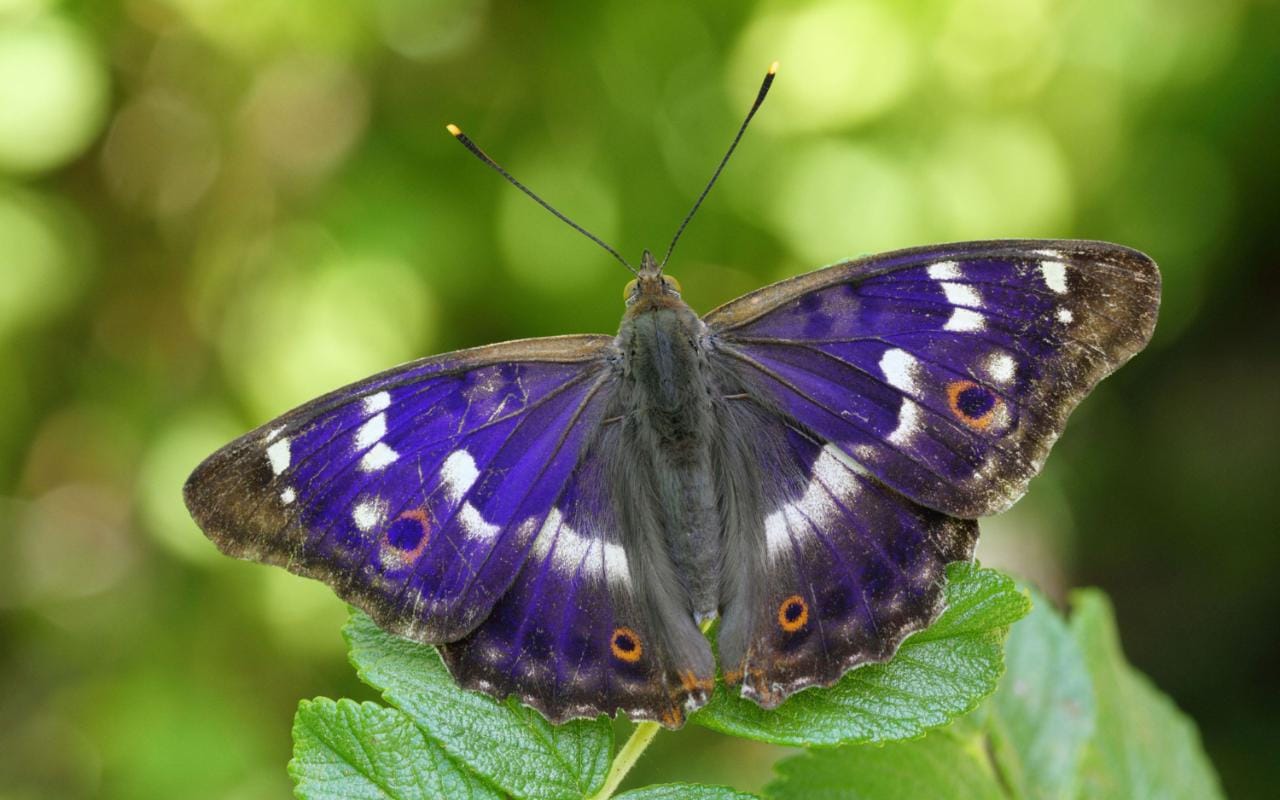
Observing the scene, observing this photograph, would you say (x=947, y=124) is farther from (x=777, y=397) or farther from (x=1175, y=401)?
(x=777, y=397)

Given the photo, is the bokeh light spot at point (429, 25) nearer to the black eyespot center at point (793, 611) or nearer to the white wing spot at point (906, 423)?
the white wing spot at point (906, 423)

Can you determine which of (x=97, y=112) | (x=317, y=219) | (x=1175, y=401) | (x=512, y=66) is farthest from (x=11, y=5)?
(x=1175, y=401)

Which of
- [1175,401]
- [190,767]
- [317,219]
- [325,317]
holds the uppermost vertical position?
[317,219]

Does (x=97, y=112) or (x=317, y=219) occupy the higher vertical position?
(x=97, y=112)

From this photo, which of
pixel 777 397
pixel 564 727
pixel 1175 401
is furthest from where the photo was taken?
pixel 1175 401

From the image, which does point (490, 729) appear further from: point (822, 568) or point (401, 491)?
point (822, 568)

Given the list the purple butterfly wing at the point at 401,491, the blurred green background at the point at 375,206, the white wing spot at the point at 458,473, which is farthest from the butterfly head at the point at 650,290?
the blurred green background at the point at 375,206
